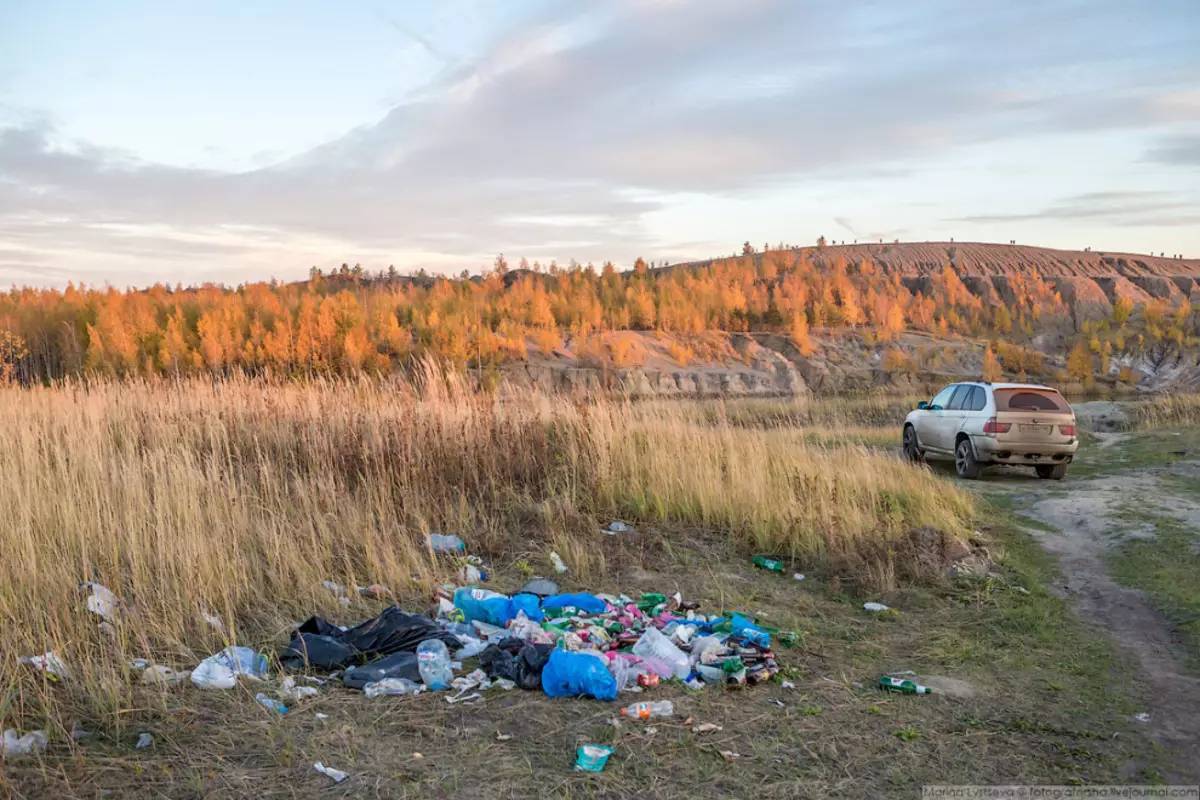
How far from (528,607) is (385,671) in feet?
4.61

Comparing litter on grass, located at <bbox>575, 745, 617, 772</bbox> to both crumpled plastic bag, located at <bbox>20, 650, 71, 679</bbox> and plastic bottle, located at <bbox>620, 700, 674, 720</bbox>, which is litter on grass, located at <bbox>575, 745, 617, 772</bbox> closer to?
plastic bottle, located at <bbox>620, 700, 674, 720</bbox>

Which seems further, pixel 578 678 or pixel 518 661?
pixel 518 661

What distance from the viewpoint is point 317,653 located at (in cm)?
511

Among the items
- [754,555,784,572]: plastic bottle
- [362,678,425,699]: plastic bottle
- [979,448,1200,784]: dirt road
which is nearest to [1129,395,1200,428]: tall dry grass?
[979,448,1200,784]: dirt road

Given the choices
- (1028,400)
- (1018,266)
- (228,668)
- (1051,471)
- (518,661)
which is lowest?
(1051,471)

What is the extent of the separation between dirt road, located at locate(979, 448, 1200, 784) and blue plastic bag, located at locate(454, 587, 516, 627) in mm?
3955

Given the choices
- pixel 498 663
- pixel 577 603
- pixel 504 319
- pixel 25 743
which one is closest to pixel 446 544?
pixel 577 603

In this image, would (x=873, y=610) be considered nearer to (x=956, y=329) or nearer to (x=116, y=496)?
(x=116, y=496)

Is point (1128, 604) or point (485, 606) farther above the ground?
point (485, 606)

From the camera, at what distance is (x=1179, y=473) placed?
46.0 feet

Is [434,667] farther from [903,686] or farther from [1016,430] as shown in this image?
[1016,430]

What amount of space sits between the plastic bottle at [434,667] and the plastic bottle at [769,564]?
12.1 feet

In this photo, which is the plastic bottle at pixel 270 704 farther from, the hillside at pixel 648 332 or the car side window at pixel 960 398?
the hillside at pixel 648 332

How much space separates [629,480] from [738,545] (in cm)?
168
